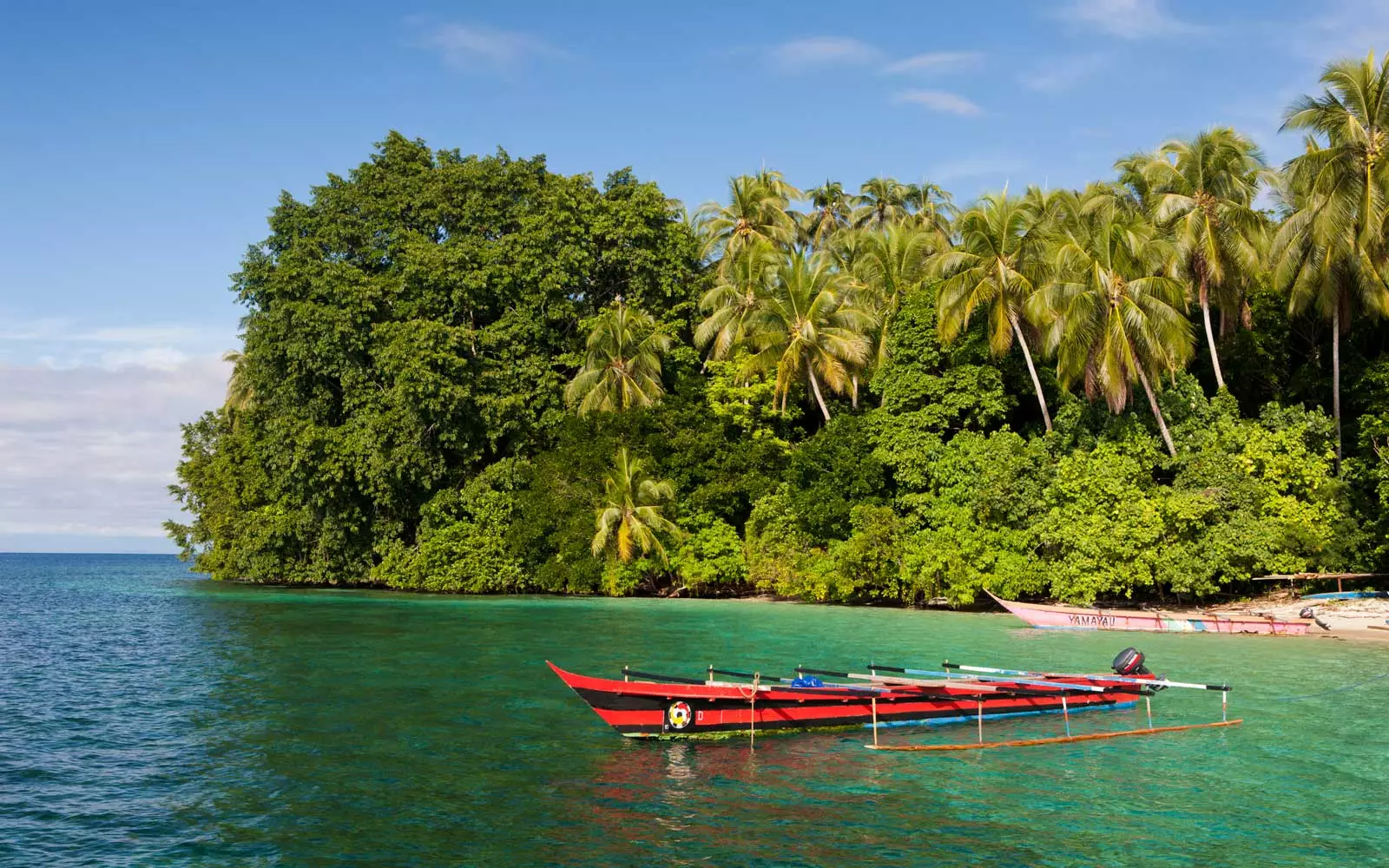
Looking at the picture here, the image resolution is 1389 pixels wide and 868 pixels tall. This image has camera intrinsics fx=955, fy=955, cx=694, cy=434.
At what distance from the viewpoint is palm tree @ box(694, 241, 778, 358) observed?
42.6 metres

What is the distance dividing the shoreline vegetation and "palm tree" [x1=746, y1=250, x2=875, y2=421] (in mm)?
176

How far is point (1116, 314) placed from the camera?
31.0 metres

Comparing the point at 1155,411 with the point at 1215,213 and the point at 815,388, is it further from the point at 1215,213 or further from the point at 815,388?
the point at 815,388

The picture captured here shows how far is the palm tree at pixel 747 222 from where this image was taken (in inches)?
1957

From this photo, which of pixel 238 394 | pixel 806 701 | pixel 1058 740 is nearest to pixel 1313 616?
pixel 1058 740

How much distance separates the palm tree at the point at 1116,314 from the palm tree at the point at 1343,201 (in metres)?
3.81

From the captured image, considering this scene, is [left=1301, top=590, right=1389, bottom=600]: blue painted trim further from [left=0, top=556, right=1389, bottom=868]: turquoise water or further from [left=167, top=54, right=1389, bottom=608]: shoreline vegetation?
[left=0, top=556, right=1389, bottom=868]: turquoise water

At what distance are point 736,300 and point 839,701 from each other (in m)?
30.4

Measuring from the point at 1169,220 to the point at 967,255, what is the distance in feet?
24.6

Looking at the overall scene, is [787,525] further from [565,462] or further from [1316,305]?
[1316,305]

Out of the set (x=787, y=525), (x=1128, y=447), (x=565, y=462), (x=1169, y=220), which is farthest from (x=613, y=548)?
(x=1169, y=220)

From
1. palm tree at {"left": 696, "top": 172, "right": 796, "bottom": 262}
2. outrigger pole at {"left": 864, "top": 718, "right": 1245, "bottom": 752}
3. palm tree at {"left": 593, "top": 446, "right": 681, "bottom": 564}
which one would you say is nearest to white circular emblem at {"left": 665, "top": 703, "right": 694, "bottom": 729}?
outrigger pole at {"left": 864, "top": 718, "right": 1245, "bottom": 752}

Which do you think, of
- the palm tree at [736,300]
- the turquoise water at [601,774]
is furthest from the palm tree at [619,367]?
the turquoise water at [601,774]

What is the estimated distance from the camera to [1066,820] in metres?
11.3
